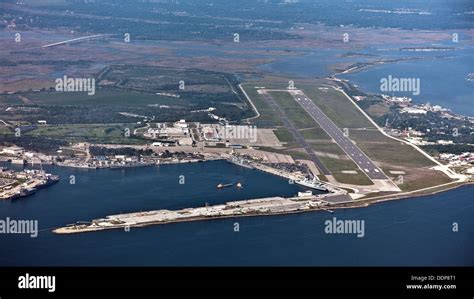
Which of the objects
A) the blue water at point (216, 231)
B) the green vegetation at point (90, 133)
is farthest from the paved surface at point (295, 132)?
the green vegetation at point (90, 133)

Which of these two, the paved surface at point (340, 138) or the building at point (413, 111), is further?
the building at point (413, 111)

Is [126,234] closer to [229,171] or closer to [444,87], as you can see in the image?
[229,171]

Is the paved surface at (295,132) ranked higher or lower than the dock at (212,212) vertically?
higher

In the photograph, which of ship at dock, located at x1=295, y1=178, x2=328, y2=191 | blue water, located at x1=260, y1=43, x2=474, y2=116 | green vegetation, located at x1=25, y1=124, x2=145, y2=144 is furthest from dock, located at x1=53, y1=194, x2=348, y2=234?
blue water, located at x1=260, y1=43, x2=474, y2=116

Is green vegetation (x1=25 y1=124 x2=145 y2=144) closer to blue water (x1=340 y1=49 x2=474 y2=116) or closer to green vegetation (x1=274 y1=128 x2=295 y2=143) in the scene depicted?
green vegetation (x1=274 y1=128 x2=295 y2=143)

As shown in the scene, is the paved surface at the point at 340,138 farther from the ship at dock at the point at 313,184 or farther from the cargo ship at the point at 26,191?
the cargo ship at the point at 26,191
